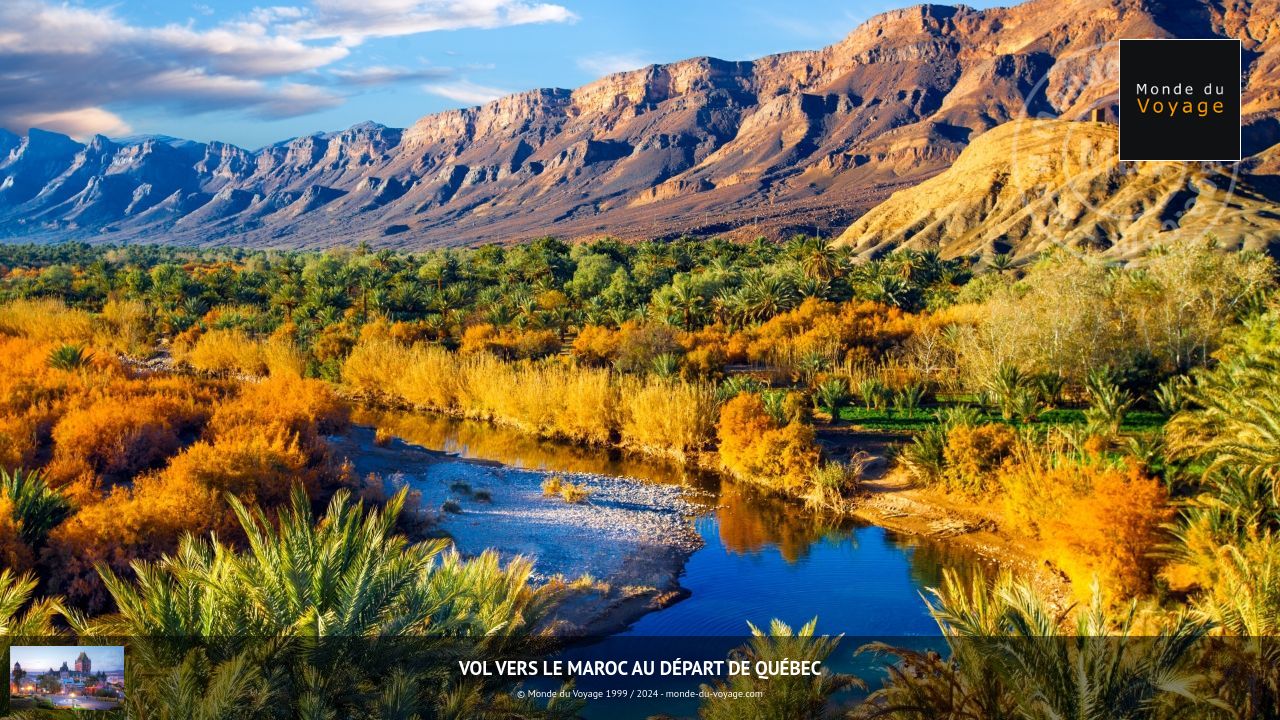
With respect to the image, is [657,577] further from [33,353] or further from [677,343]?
[33,353]

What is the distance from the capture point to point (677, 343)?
28672mm

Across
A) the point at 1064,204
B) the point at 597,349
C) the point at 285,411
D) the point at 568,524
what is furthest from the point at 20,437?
the point at 1064,204

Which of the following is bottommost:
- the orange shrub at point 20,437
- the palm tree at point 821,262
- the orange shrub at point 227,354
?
the orange shrub at point 20,437

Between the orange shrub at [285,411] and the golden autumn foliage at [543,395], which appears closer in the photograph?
the orange shrub at [285,411]

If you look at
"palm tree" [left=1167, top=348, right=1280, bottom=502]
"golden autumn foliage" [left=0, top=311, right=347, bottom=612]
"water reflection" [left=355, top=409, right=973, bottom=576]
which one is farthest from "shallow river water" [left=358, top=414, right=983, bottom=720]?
"golden autumn foliage" [left=0, top=311, right=347, bottom=612]

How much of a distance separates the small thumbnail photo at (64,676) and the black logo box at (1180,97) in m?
17.6

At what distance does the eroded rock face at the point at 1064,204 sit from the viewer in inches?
2152

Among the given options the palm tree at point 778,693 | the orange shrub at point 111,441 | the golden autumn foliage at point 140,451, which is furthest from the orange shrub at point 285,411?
the palm tree at point 778,693

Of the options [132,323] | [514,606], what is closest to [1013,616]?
[514,606]

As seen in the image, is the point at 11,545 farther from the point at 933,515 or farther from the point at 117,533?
the point at 933,515

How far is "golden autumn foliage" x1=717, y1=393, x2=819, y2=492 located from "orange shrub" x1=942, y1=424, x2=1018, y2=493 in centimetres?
292

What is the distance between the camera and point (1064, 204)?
66438 mm

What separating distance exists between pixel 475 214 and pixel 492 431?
171 m

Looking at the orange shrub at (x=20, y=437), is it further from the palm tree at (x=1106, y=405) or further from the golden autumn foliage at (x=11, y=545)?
the palm tree at (x=1106, y=405)
